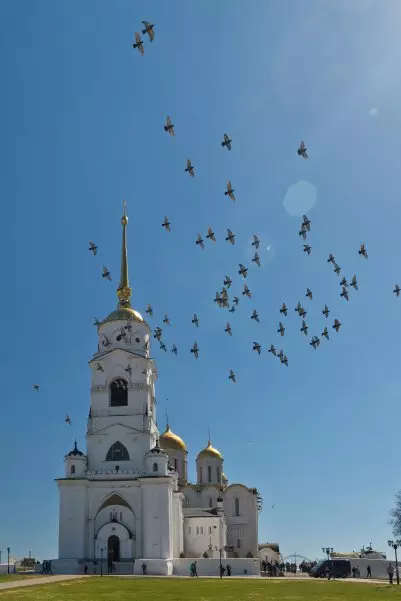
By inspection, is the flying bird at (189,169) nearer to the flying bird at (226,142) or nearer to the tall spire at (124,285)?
the flying bird at (226,142)

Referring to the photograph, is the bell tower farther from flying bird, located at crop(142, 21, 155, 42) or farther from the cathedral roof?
flying bird, located at crop(142, 21, 155, 42)

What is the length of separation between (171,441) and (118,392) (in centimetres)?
1826

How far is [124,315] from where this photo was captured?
2445 inches

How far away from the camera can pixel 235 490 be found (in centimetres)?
7250

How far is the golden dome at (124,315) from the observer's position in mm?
61969

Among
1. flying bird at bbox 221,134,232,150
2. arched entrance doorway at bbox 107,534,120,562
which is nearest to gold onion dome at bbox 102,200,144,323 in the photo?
arched entrance doorway at bbox 107,534,120,562

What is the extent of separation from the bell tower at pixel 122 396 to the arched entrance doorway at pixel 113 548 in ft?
17.7

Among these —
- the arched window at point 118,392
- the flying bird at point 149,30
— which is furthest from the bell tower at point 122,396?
the flying bird at point 149,30

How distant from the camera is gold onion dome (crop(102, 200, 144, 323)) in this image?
62.2 metres

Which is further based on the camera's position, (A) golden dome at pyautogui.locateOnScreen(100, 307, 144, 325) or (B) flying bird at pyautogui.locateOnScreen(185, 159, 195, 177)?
(A) golden dome at pyautogui.locateOnScreen(100, 307, 144, 325)

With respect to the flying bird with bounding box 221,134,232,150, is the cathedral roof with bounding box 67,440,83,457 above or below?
below

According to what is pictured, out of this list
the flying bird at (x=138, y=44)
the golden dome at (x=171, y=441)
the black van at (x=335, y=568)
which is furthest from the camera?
the golden dome at (x=171, y=441)

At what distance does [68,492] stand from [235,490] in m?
22.9

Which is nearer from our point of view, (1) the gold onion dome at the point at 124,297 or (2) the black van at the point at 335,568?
(2) the black van at the point at 335,568
